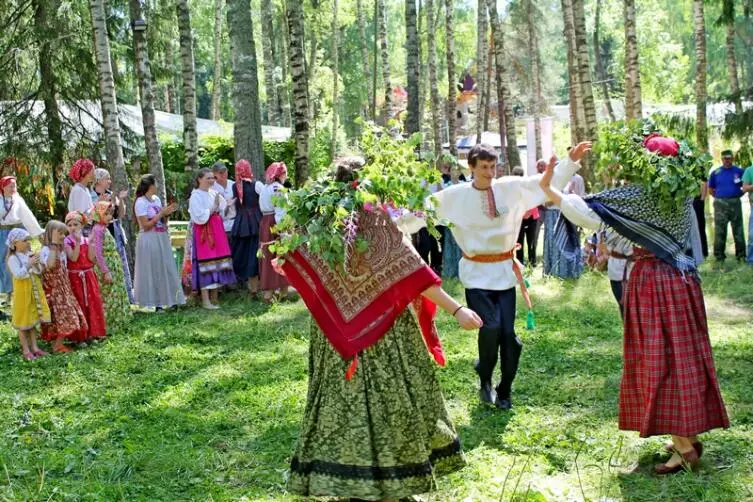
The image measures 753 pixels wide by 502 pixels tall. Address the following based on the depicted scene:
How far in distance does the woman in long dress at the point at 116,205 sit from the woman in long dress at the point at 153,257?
22cm

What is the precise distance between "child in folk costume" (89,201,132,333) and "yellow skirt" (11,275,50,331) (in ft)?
2.62

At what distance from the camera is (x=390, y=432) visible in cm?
420

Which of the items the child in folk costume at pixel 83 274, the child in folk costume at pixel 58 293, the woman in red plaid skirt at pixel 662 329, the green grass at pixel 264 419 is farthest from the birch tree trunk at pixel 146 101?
the woman in red plaid skirt at pixel 662 329

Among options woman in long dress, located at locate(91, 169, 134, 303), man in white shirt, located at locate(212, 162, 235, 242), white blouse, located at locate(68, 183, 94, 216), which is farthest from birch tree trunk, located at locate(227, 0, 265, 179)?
white blouse, located at locate(68, 183, 94, 216)

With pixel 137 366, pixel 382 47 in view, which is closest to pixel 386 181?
pixel 137 366

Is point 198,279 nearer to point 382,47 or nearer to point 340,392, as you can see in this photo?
point 340,392

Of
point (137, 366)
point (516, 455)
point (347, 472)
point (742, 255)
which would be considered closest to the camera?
point (347, 472)

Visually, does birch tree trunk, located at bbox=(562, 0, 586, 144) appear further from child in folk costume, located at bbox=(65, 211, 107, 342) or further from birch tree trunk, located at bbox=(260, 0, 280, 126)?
child in folk costume, located at bbox=(65, 211, 107, 342)

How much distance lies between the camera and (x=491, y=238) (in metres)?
5.98

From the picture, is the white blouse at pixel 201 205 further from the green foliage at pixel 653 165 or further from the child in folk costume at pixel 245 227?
the green foliage at pixel 653 165

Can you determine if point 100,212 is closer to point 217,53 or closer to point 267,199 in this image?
point 267,199

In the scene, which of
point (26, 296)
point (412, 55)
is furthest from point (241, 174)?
point (412, 55)

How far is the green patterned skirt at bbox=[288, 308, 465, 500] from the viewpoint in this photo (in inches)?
164

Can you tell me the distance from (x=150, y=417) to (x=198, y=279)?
463 centimetres
